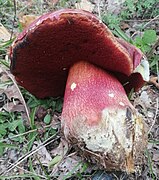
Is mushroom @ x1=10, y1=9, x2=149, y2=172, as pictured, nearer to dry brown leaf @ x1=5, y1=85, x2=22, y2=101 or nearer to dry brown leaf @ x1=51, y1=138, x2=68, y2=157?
dry brown leaf @ x1=51, y1=138, x2=68, y2=157

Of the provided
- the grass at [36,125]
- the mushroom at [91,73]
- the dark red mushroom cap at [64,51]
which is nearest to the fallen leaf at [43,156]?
the grass at [36,125]

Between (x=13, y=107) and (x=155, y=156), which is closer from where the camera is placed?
(x=155, y=156)

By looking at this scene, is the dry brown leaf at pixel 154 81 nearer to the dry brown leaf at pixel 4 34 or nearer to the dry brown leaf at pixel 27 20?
the dry brown leaf at pixel 27 20

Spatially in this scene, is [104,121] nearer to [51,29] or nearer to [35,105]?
[51,29]

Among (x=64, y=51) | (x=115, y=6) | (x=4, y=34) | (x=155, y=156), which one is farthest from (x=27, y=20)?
(x=155, y=156)

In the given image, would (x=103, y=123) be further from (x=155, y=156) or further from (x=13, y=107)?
(x=13, y=107)

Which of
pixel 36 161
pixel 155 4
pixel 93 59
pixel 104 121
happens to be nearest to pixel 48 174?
pixel 36 161

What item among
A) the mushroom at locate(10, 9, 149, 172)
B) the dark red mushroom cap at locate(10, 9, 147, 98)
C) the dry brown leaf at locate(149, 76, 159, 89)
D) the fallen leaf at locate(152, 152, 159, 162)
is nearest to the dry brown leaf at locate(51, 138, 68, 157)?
the mushroom at locate(10, 9, 149, 172)
